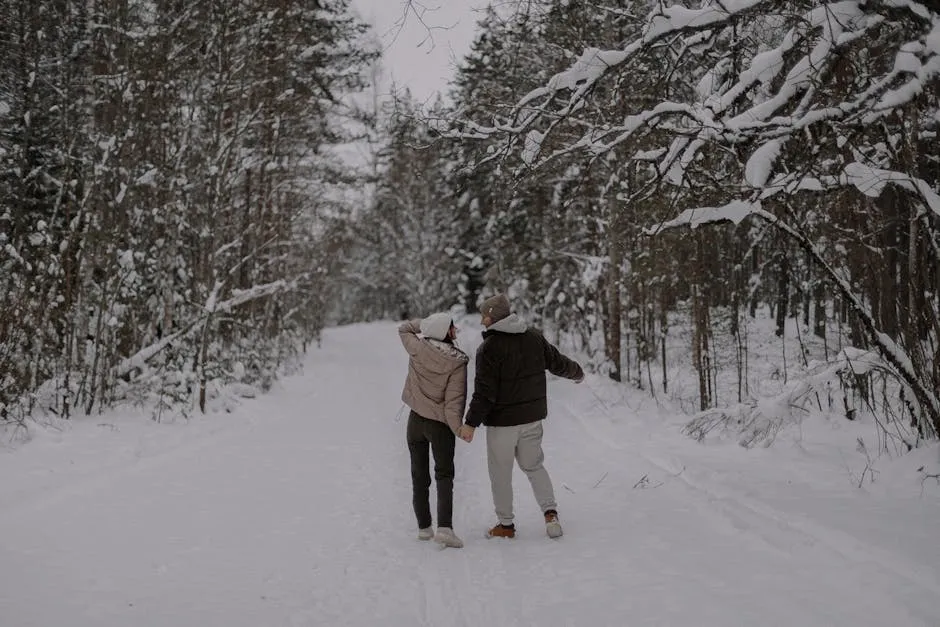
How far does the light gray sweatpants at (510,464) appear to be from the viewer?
5266 mm

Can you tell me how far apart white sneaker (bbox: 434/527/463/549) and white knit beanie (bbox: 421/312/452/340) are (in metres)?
1.60

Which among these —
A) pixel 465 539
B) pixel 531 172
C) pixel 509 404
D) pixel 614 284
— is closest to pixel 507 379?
pixel 509 404

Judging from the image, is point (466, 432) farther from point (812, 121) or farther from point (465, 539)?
point (812, 121)

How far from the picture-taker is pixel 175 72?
35.0 feet

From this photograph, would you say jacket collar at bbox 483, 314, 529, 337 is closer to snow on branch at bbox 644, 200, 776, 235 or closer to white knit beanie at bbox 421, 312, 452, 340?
white knit beanie at bbox 421, 312, 452, 340

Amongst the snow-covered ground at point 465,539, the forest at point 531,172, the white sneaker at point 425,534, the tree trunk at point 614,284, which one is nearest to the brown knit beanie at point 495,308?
the forest at point 531,172

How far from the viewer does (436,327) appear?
17.7 ft

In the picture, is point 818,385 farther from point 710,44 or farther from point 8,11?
point 8,11

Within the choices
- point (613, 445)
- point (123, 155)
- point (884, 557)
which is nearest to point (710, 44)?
point (884, 557)

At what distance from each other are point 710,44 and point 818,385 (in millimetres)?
3270

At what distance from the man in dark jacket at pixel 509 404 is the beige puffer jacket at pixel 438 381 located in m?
0.16

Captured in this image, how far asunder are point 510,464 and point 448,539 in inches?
31.1

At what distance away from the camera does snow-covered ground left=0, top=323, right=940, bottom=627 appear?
12.2ft

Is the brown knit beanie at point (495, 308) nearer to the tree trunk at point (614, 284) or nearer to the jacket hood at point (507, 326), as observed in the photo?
the jacket hood at point (507, 326)
